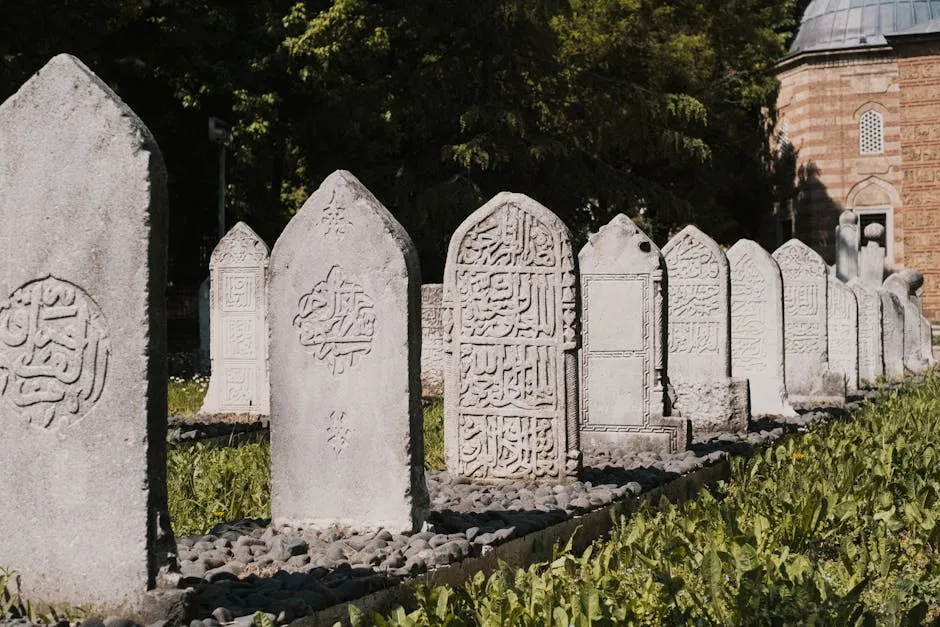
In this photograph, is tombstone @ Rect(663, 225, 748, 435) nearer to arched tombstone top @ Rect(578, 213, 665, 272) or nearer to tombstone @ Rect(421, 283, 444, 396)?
arched tombstone top @ Rect(578, 213, 665, 272)

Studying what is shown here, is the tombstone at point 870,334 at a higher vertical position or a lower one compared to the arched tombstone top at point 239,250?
lower

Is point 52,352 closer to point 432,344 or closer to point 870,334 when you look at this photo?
point 432,344

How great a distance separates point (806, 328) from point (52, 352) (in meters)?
10.9

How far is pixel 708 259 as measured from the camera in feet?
35.5

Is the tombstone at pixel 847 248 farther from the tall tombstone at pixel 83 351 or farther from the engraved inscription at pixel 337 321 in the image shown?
the tall tombstone at pixel 83 351

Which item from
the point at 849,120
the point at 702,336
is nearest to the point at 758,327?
the point at 702,336

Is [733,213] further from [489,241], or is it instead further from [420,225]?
[489,241]

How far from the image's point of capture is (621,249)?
954 centimetres

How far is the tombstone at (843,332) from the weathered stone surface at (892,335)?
11.1 feet

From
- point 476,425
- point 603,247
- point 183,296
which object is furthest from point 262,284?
point 183,296

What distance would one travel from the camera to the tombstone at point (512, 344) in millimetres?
7473

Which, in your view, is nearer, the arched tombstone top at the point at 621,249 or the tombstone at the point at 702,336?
the arched tombstone top at the point at 621,249

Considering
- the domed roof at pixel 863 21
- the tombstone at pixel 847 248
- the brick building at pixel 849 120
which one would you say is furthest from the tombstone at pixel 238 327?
the domed roof at pixel 863 21

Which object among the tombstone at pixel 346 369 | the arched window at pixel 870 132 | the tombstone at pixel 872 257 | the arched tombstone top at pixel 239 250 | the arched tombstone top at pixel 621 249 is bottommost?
the tombstone at pixel 346 369
